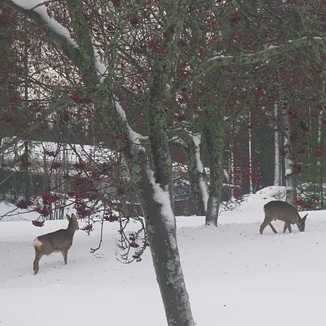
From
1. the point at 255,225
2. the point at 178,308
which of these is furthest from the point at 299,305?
the point at 255,225

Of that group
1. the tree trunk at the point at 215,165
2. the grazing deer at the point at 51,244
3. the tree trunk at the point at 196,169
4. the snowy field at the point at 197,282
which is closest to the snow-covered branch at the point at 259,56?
the snowy field at the point at 197,282

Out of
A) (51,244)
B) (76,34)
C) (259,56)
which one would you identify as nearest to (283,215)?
(51,244)

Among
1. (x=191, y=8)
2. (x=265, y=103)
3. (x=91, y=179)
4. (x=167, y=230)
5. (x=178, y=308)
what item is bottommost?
(x=178, y=308)

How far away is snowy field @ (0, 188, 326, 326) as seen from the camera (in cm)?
933

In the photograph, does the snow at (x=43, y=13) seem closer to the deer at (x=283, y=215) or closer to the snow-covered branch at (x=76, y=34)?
the snow-covered branch at (x=76, y=34)

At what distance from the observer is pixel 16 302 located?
35.9 feet

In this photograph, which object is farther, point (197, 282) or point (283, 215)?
point (283, 215)

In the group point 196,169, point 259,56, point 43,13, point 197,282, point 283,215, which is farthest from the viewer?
point 196,169

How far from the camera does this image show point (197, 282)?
38.7 ft

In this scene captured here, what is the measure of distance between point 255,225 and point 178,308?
1328 cm

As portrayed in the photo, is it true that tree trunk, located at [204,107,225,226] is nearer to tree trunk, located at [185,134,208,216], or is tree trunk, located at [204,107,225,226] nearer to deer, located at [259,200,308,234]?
tree trunk, located at [185,134,208,216]

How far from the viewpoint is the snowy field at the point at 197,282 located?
30.6 feet

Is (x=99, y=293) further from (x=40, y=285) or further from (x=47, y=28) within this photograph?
(x=47, y=28)

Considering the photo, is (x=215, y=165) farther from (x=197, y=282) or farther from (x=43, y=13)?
(x=43, y=13)
